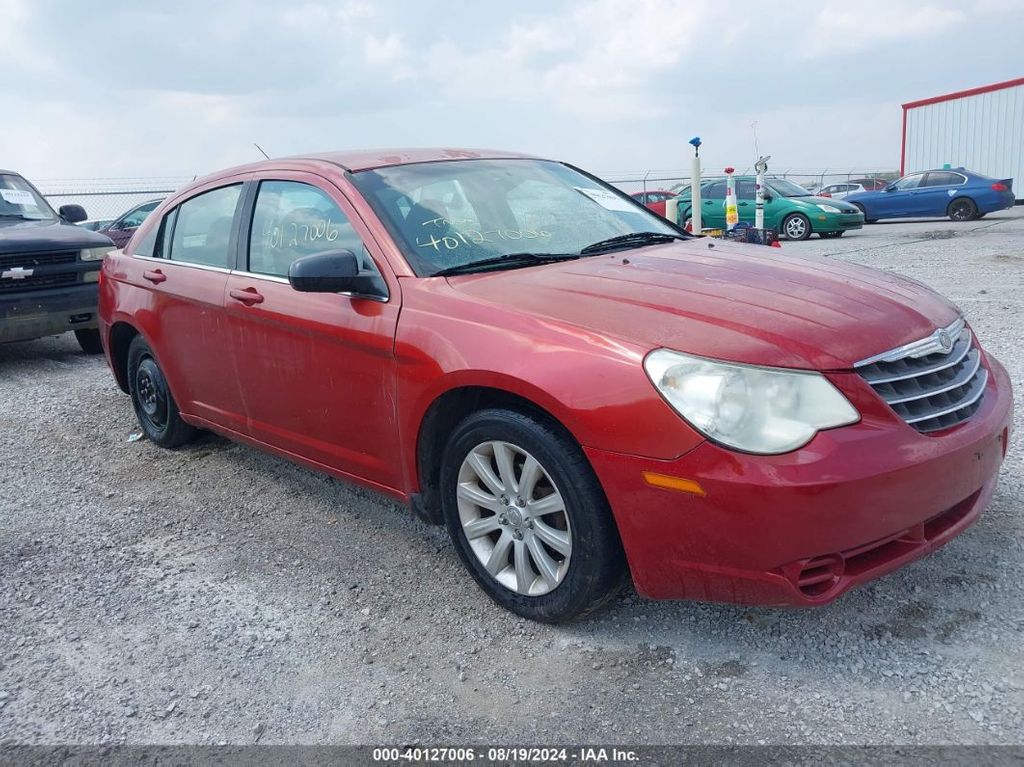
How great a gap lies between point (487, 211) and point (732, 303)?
1.30 meters

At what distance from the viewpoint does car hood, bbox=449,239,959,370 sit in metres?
2.52

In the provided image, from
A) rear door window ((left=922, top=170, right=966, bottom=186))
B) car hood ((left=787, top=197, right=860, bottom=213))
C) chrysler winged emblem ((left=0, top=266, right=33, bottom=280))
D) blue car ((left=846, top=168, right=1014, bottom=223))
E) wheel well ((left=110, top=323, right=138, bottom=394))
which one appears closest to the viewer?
wheel well ((left=110, top=323, right=138, bottom=394))

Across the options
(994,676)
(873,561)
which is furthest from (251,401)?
(994,676)

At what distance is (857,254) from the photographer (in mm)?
13555

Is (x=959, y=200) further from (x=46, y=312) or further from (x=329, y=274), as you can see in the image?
(x=329, y=274)

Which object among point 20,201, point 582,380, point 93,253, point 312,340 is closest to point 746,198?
point 93,253

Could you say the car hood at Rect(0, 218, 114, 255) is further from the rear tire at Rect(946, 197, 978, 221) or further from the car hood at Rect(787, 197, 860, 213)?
the rear tire at Rect(946, 197, 978, 221)

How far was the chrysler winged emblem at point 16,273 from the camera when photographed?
7246mm

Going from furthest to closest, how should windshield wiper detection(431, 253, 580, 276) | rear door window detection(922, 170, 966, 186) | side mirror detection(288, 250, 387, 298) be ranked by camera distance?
rear door window detection(922, 170, 966, 186) → windshield wiper detection(431, 253, 580, 276) → side mirror detection(288, 250, 387, 298)

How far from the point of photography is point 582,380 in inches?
102

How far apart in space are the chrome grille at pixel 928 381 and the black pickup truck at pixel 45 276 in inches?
278

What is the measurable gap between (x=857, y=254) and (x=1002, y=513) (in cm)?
1094

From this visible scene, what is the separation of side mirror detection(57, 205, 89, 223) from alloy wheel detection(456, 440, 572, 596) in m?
7.22

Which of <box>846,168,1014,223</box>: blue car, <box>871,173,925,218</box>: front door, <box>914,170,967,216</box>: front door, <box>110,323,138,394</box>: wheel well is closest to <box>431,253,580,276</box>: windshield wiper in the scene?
<box>110,323,138,394</box>: wheel well
